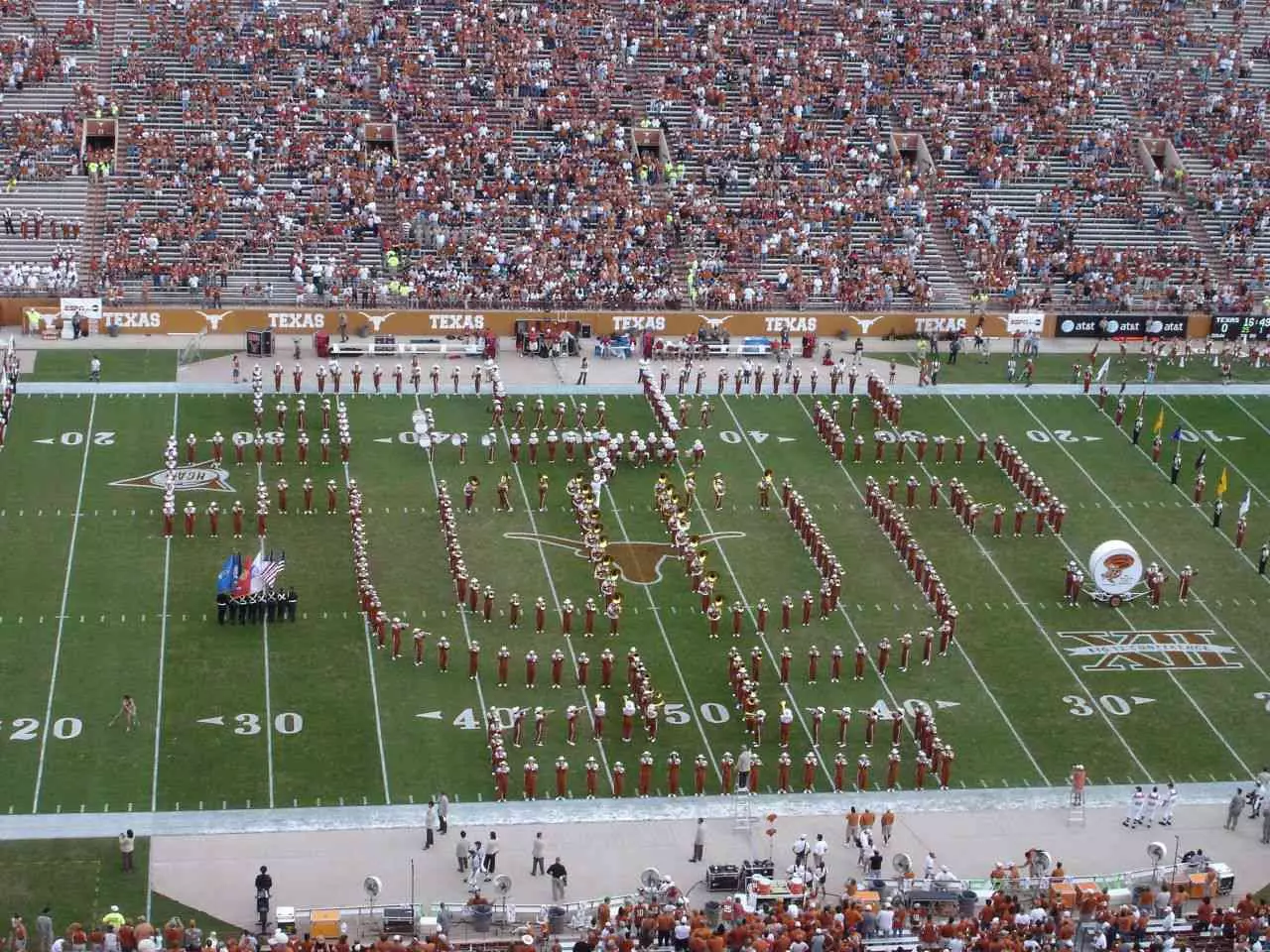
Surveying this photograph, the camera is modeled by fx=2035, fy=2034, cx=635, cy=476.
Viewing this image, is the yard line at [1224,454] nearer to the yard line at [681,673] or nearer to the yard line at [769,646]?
the yard line at [769,646]

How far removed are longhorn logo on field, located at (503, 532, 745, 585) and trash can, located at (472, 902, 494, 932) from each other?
1111 cm

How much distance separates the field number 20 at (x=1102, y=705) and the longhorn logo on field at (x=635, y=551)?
7.59 meters

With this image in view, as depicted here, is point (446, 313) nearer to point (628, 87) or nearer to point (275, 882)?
point (628, 87)

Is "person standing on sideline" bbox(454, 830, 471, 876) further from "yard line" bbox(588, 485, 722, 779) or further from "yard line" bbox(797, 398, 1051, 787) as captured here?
"yard line" bbox(797, 398, 1051, 787)

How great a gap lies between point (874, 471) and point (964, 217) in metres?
15.8

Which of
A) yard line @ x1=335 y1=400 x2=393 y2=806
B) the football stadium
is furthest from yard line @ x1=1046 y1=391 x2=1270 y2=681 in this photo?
yard line @ x1=335 y1=400 x2=393 y2=806

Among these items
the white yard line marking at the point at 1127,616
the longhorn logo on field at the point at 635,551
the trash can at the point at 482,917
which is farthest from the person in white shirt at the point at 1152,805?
the longhorn logo on field at the point at 635,551

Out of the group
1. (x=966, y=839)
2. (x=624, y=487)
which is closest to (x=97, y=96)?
(x=624, y=487)

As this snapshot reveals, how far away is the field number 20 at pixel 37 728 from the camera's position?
2944 centimetres

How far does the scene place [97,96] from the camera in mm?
54031

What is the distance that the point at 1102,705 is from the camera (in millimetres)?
32562

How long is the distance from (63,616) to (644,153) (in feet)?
89.5

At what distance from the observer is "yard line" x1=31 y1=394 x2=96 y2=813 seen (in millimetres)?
→ 28513

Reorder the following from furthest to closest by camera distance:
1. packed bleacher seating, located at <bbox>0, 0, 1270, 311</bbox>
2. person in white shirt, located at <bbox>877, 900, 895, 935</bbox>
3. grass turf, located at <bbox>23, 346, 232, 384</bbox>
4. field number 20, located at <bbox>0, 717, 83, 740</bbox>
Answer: packed bleacher seating, located at <bbox>0, 0, 1270, 311</bbox>
grass turf, located at <bbox>23, 346, 232, 384</bbox>
field number 20, located at <bbox>0, 717, 83, 740</bbox>
person in white shirt, located at <bbox>877, 900, 895, 935</bbox>
